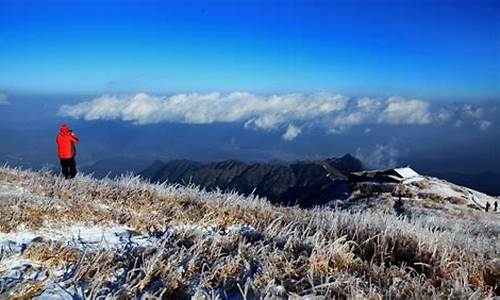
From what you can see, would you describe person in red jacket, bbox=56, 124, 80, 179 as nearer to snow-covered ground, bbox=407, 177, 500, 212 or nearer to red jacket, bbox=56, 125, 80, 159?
red jacket, bbox=56, 125, 80, 159

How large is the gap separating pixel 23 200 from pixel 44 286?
4616 millimetres

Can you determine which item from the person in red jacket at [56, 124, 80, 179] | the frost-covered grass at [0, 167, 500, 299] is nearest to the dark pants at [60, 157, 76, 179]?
the person in red jacket at [56, 124, 80, 179]

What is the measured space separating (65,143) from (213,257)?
44.6ft

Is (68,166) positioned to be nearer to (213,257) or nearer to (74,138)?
(74,138)

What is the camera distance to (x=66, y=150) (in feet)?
58.6

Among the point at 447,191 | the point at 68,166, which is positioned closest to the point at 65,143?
the point at 68,166

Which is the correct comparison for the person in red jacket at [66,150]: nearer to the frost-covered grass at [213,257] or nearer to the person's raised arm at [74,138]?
the person's raised arm at [74,138]

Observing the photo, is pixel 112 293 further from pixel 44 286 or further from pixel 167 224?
pixel 167 224

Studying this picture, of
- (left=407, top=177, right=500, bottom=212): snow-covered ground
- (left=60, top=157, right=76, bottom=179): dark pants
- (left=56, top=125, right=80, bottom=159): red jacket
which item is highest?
(left=56, top=125, right=80, bottom=159): red jacket

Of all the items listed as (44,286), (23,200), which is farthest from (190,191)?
(44,286)

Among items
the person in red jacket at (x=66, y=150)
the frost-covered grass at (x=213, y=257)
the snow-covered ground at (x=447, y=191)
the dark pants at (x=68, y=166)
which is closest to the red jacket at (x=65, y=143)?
the person in red jacket at (x=66, y=150)

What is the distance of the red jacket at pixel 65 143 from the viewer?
17828mm

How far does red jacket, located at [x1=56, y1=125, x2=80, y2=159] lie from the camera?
17828 millimetres

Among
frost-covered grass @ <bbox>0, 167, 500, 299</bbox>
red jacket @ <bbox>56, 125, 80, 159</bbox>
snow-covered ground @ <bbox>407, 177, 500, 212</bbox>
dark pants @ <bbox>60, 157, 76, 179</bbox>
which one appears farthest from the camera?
snow-covered ground @ <bbox>407, 177, 500, 212</bbox>
